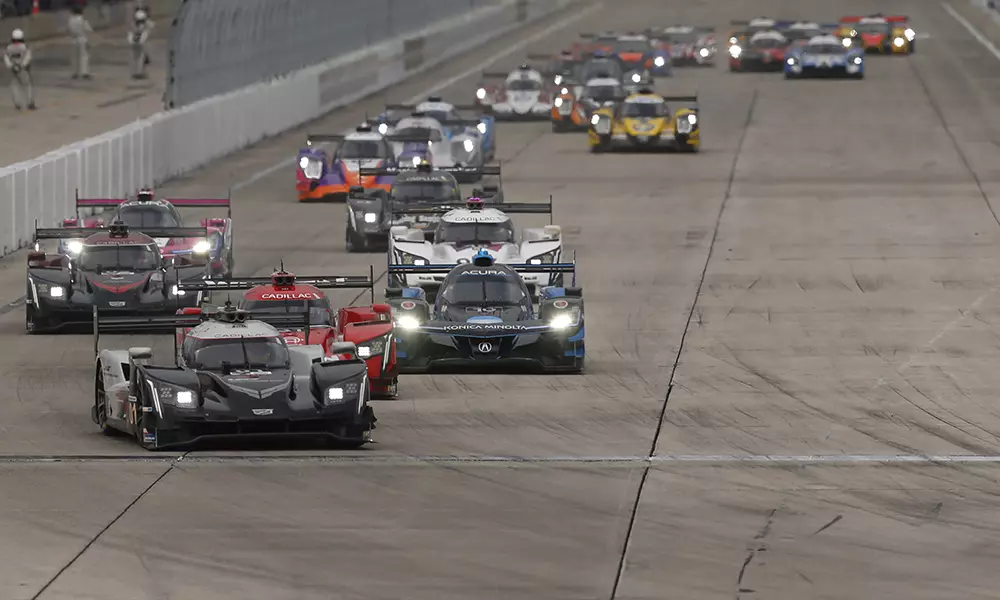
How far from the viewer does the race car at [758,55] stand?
82.6m

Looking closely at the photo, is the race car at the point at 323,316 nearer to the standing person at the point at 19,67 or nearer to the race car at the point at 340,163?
the race car at the point at 340,163

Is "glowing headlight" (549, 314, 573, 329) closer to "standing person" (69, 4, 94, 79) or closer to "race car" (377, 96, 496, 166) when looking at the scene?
"race car" (377, 96, 496, 166)

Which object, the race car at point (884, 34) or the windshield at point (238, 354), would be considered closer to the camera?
the windshield at point (238, 354)

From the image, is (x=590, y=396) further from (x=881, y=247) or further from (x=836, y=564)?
(x=881, y=247)

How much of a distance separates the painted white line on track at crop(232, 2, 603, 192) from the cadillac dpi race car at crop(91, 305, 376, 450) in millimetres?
26945

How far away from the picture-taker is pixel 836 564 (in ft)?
53.2

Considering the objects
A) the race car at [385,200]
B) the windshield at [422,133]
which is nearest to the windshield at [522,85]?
the windshield at [422,133]

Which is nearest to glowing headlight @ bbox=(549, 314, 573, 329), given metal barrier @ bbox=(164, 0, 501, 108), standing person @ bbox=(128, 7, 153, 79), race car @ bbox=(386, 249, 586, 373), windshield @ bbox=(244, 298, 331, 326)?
race car @ bbox=(386, 249, 586, 373)

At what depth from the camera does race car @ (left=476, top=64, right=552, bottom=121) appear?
67.1 metres

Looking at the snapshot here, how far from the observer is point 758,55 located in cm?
8244

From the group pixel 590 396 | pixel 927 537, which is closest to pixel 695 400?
pixel 590 396

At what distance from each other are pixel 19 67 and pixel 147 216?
1048 inches

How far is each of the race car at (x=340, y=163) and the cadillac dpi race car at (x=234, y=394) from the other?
23.3m

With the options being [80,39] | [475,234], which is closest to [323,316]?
[475,234]
